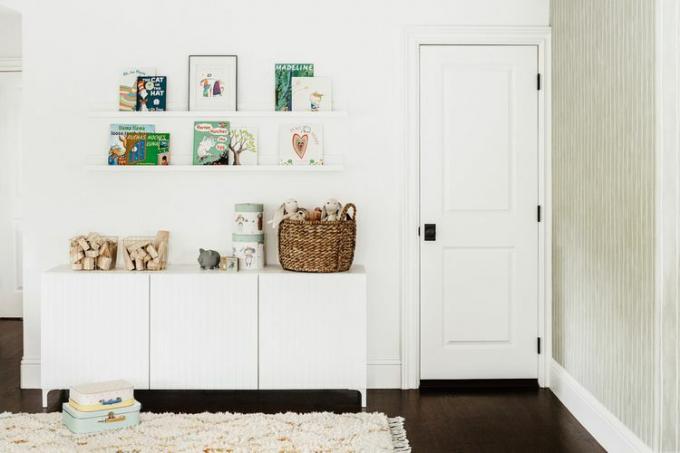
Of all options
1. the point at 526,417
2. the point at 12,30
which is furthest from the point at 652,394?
the point at 12,30

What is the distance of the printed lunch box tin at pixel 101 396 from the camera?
3.02 m

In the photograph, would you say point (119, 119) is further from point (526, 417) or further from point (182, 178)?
point (526, 417)

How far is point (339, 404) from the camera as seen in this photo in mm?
3504

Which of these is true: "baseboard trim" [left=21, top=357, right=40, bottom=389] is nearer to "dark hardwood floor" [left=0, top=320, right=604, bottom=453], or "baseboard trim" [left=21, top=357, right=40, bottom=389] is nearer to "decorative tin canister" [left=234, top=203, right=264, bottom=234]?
"dark hardwood floor" [left=0, top=320, right=604, bottom=453]

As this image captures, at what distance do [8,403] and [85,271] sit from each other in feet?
2.62

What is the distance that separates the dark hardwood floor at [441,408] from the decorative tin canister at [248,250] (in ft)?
2.31

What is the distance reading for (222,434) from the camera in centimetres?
296

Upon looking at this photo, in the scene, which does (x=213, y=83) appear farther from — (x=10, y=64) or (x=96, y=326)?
(x=10, y=64)

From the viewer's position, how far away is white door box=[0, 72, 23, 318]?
577 centimetres

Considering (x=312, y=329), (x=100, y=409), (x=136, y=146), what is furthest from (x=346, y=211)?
(x=100, y=409)

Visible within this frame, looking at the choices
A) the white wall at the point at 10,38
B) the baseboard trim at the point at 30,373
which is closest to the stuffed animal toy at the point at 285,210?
the baseboard trim at the point at 30,373

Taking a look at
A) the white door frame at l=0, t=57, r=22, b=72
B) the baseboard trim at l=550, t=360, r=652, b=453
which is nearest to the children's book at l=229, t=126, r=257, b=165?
the baseboard trim at l=550, t=360, r=652, b=453

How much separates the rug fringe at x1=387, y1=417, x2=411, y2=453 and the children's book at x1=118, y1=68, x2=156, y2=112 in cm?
216

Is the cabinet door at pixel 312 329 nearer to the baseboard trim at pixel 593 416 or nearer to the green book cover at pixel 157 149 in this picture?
the green book cover at pixel 157 149
